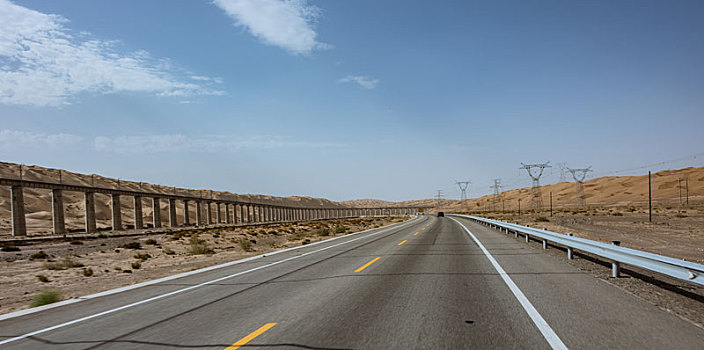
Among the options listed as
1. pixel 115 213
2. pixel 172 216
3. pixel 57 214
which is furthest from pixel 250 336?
pixel 172 216

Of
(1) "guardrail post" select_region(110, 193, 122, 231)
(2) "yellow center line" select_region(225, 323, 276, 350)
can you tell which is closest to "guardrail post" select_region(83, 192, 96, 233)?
(1) "guardrail post" select_region(110, 193, 122, 231)

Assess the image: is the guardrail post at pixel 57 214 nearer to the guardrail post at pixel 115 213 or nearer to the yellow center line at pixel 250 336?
the guardrail post at pixel 115 213

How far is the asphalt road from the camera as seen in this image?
5363 millimetres

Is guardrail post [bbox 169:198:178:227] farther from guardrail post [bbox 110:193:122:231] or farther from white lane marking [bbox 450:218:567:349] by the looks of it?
white lane marking [bbox 450:218:567:349]

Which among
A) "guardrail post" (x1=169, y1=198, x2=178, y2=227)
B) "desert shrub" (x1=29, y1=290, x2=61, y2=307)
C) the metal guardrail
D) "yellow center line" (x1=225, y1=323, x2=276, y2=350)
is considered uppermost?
the metal guardrail

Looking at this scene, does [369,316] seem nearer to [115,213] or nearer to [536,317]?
[536,317]

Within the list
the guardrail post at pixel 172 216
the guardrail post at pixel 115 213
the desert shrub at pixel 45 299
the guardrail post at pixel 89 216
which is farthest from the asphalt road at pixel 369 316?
the guardrail post at pixel 172 216

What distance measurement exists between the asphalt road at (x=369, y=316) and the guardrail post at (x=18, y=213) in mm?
54706

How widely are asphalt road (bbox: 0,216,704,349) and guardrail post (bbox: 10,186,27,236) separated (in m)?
54.7

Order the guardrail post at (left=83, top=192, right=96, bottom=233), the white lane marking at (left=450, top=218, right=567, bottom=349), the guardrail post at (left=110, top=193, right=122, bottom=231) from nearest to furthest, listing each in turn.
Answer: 1. the white lane marking at (left=450, top=218, right=567, bottom=349)
2. the guardrail post at (left=83, top=192, right=96, bottom=233)
3. the guardrail post at (left=110, top=193, right=122, bottom=231)

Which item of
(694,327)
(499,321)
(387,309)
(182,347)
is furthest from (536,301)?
(182,347)

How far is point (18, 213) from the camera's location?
2108 inches

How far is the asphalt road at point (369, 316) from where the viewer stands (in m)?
5.36

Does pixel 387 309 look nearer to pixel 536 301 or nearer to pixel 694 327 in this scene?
pixel 536 301
